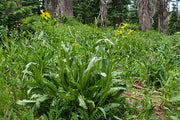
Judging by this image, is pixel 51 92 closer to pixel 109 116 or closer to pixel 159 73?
pixel 109 116

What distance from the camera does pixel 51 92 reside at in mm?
1761

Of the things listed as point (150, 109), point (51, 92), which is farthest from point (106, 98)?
point (51, 92)

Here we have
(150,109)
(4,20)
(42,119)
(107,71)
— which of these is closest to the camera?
(42,119)

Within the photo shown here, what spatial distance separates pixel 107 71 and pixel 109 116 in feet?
1.51

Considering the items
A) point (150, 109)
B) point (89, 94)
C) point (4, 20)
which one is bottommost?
point (150, 109)

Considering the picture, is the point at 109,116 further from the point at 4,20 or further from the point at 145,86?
the point at 4,20

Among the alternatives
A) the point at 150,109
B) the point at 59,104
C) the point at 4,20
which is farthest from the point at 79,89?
the point at 4,20

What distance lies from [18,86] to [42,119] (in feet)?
2.57

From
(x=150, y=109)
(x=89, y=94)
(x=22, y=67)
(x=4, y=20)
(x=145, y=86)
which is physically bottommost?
(x=145, y=86)

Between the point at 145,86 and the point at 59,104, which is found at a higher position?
the point at 59,104

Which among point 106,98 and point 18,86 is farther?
point 18,86

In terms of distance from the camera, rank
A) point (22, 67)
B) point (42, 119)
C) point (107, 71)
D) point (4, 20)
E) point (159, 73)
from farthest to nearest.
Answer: point (4, 20)
point (159, 73)
point (22, 67)
point (107, 71)
point (42, 119)

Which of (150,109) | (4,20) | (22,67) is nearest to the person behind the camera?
(150,109)

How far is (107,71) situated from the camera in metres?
1.79
